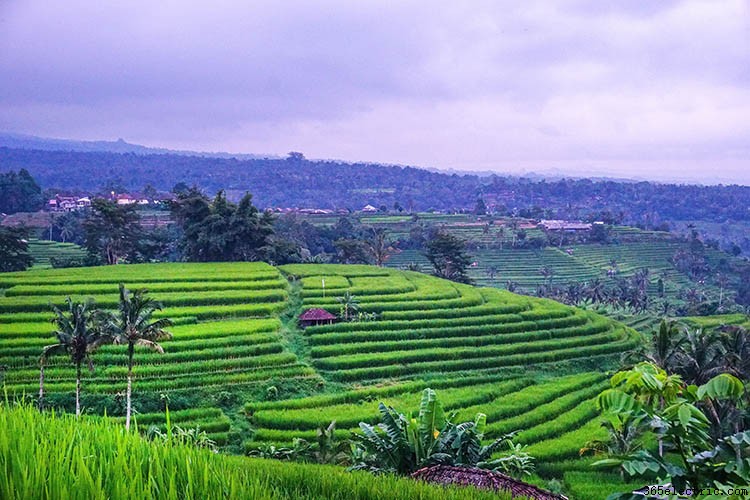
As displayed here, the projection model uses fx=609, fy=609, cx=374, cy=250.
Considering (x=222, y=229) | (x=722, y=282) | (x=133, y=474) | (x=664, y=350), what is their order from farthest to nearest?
(x=722, y=282) < (x=222, y=229) < (x=664, y=350) < (x=133, y=474)

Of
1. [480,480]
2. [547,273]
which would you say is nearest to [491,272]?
[547,273]

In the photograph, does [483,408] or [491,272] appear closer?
[483,408]

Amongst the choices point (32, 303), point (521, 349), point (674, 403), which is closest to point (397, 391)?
point (521, 349)

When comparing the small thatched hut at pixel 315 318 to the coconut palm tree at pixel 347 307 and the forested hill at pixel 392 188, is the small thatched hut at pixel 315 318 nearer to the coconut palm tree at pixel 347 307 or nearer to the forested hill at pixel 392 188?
the coconut palm tree at pixel 347 307

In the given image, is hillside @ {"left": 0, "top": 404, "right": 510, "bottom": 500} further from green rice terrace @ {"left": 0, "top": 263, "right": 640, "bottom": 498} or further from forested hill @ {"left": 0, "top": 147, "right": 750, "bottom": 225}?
forested hill @ {"left": 0, "top": 147, "right": 750, "bottom": 225}

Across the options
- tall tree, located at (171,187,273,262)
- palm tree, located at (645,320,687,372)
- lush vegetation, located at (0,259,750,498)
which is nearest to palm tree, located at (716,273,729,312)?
lush vegetation, located at (0,259,750,498)

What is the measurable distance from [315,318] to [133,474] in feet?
76.2

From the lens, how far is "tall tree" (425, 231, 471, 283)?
151ft

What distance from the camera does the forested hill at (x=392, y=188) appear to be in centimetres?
12694

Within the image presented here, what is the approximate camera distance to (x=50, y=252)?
48656mm

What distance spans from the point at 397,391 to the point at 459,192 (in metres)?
131

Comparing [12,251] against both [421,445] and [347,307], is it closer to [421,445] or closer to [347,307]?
[347,307]

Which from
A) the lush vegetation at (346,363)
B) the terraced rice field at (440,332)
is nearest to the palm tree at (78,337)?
the lush vegetation at (346,363)

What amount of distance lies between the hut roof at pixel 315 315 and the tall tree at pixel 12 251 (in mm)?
21182
